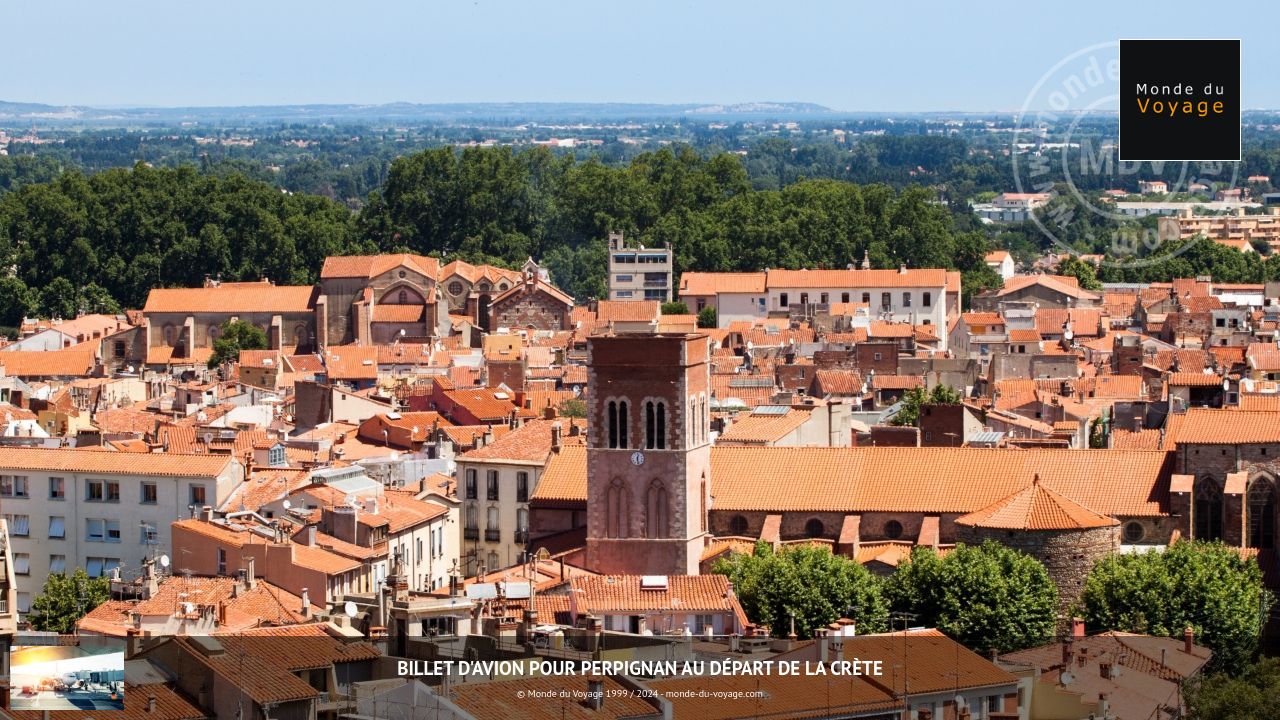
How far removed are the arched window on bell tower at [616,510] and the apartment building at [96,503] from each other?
581 centimetres

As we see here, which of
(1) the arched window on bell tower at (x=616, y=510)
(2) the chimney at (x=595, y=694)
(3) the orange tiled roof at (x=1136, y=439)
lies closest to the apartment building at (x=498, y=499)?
(1) the arched window on bell tower at (x=616, y=510)

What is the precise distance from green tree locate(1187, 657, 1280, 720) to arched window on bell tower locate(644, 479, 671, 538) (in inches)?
477

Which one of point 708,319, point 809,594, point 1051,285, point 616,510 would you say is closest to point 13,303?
point 708,319

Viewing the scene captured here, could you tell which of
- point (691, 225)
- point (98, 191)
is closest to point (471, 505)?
point (691, 225)

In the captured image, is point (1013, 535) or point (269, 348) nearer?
point (1013, 535)

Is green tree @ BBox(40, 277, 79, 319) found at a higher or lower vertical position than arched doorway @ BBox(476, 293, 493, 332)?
lower

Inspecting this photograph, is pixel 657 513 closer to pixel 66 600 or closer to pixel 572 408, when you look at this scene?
pixel 66 600

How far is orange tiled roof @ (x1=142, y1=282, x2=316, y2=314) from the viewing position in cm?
9419

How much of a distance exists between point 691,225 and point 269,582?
8000 centimetres

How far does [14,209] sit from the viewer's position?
12094 cm

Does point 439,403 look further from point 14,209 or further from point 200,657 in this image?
point 14,209

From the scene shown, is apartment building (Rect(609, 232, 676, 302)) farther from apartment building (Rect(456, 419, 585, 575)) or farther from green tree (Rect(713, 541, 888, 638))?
green tree (Rect(713, 541, 888, 638))

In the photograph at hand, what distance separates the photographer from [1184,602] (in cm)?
3809

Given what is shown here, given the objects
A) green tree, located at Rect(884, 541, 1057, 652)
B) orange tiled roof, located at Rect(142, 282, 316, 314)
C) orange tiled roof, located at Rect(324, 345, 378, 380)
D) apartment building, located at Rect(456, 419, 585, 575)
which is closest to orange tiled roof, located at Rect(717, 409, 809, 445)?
apartment building, located at Rect(456, 419, 585, 575)
